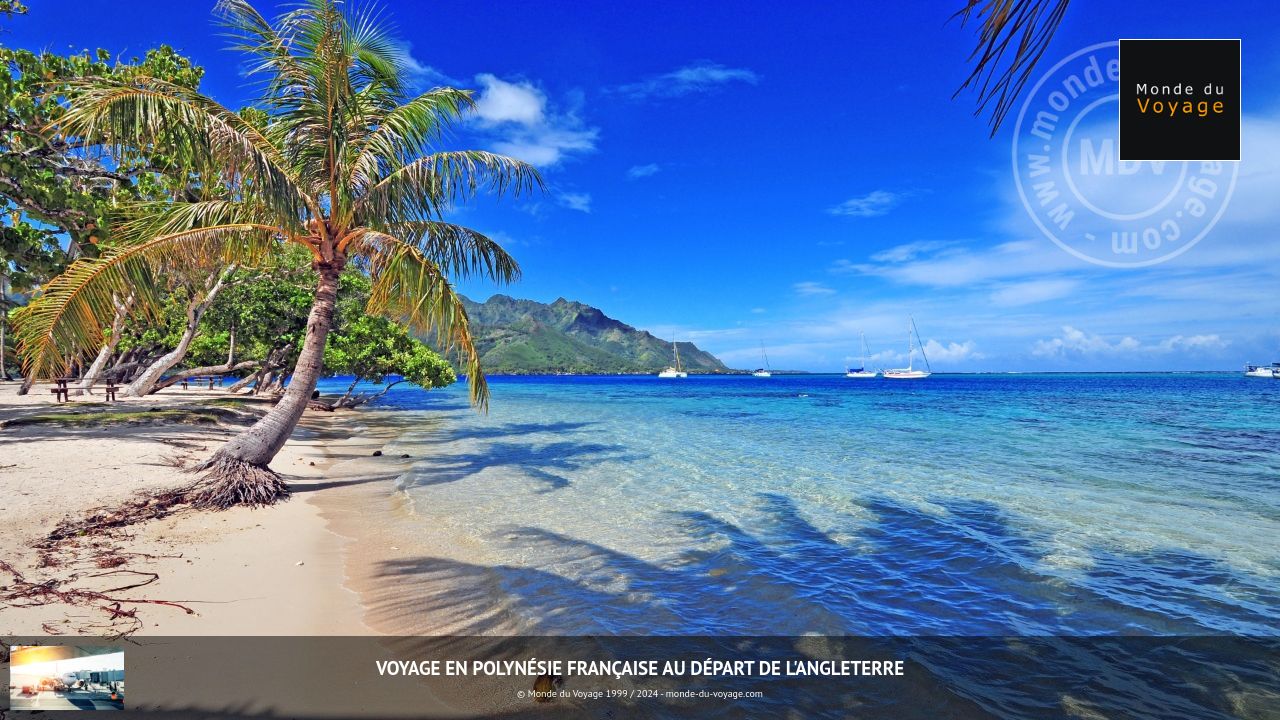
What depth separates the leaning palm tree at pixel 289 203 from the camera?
7.50 meters

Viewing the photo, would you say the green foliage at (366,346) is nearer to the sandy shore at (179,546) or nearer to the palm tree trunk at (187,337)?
the palm tree trunk at (187,337)

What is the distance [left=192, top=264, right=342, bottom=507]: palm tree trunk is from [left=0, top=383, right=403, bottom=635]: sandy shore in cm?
36

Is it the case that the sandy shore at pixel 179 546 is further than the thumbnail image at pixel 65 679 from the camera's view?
Yes

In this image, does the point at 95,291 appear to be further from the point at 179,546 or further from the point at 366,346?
the point at 366,346

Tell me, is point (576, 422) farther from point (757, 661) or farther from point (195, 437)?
point (757, 661)

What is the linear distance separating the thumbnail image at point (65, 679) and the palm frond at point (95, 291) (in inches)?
238

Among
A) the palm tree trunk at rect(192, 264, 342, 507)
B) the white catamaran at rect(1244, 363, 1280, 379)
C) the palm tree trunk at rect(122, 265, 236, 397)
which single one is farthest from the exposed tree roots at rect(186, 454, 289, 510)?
the white catamaran at rect(1244, 363, 1280, 379)

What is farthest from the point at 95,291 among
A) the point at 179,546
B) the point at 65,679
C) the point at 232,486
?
the point at 65,679

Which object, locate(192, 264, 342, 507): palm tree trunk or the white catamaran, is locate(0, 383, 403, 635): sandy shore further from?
the white catamaran

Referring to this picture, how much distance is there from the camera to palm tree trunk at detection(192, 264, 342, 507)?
27.2 ft

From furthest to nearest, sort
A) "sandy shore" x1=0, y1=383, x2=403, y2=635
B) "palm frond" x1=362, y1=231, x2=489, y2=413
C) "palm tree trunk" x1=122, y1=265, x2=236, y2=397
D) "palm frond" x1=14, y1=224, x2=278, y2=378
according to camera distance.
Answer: "palm tree trunk" x1=122, y1=265, x2=236, y2=397
"palm frond" x1=362, y1=231, x2=489, y2=413
"palm frond" x1=14, y1=224, x2=278, y2=378
"sandy shore" x1=0, y1=383, x2=403, y2=635

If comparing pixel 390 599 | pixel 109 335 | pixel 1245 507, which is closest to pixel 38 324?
pixel 390 599

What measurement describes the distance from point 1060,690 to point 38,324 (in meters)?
12.1

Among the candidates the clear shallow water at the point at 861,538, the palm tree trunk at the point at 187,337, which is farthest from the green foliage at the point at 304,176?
the palm tree trunk at the point at 187,337
